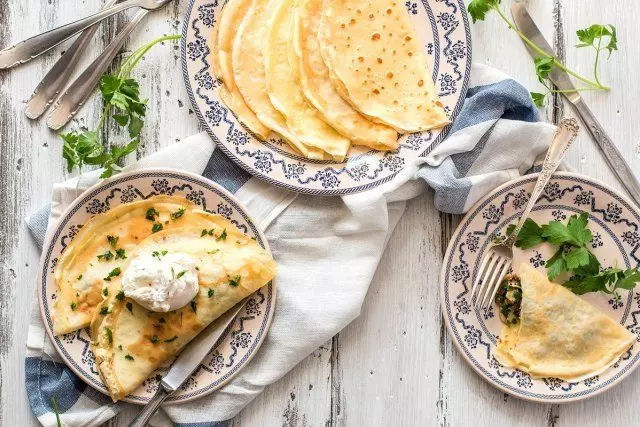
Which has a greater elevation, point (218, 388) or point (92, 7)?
point (92, 7)

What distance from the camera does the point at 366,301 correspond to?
3.48 meters

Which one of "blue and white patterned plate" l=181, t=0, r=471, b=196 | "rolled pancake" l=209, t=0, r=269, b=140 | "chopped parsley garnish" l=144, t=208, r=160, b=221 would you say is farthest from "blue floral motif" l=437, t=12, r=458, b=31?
"chopped parsley garnish" l=144, t=208, r=160, b=221

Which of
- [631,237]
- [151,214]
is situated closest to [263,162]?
[151,214]

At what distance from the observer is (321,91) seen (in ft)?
10.9

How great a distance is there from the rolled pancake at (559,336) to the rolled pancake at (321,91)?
3.03 feet

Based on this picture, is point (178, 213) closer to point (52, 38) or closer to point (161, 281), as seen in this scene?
point (161, 281)

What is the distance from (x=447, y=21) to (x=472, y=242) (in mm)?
1052

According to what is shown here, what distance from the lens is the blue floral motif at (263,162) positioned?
3318mm

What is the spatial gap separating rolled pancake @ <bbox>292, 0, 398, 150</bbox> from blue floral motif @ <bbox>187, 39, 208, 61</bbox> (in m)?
0.43

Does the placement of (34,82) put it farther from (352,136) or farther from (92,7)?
(352,136)

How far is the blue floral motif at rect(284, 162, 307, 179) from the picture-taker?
3322 mm

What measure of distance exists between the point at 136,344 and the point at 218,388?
43 cm

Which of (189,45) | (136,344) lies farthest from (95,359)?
(189,45)

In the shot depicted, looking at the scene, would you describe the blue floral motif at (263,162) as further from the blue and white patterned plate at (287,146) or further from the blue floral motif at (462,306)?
the blue floral motif at (462,306)
